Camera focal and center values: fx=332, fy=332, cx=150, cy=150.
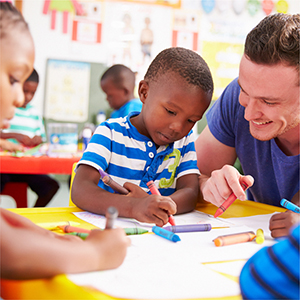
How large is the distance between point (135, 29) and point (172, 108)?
311cm

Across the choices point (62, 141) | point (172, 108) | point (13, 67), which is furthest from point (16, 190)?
point (13, 67)

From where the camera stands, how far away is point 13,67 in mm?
301

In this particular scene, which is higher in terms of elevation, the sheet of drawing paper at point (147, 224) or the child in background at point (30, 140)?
the sheet of drawing paper at point (147, 224)

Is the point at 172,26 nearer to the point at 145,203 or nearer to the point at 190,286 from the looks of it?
the point at 145,203

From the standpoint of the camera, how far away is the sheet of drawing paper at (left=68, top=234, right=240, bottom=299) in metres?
0.33

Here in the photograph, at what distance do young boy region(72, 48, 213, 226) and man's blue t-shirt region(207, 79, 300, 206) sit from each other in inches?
7.0

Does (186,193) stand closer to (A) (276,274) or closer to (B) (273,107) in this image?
(B) (273,107)

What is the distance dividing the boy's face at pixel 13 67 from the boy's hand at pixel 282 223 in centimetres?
45

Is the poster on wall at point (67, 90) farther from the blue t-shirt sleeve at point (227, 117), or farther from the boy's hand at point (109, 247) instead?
the boy's hand at point (109, 247)

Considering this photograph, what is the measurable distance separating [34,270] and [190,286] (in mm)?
157

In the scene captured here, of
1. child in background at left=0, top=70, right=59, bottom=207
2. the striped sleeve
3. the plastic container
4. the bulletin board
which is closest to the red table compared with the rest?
the plastic container

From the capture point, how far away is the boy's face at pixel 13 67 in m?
0.30

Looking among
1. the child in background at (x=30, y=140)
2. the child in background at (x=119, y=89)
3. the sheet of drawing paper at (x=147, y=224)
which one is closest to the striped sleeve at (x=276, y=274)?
the sheet of drawing paper at (x=147, y=224)

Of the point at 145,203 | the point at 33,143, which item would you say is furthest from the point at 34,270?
the point at 33,143
